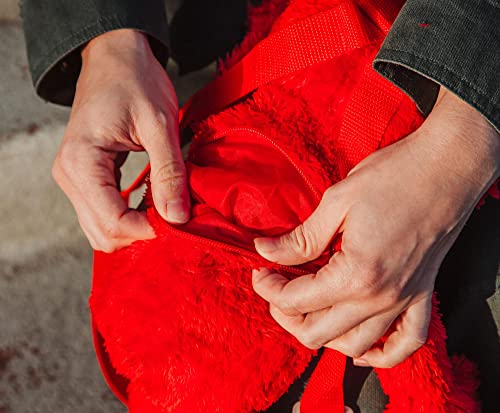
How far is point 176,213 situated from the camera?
2.03ft

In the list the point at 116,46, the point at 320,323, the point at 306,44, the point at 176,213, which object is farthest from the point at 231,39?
the point at 320,323

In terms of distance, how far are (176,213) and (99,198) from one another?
144 mm

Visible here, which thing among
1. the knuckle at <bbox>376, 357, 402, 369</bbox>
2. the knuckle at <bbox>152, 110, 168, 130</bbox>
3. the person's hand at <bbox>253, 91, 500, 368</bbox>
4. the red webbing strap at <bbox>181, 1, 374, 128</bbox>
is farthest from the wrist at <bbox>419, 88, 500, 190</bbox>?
the knuckle at <bbox>152, 110, 168, 130</bbox>

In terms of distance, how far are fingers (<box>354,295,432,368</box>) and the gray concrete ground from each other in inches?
23.6

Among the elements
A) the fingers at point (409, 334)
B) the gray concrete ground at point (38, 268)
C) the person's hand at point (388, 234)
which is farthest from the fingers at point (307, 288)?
the gray concrete ground at point (38, 268)

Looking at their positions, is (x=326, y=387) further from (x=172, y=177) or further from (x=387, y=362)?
(x=172, y=177)

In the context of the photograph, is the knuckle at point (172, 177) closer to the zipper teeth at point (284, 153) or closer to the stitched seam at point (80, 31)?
the zipper teeth at point (284, 153)

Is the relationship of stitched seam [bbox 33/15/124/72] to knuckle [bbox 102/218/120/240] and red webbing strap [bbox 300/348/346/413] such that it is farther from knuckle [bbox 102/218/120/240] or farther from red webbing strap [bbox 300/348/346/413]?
red webbing strap [bbox 300/348/346/413]

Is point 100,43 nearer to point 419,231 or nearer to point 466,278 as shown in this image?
point 419,231

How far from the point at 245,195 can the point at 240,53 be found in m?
0.25

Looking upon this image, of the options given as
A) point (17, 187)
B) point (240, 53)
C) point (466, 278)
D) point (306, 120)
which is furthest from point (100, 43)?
point (466, 278)

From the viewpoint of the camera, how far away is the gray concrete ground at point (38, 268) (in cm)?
100

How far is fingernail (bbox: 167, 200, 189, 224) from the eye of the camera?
24.4 inches

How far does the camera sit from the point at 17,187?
44.6 inches
